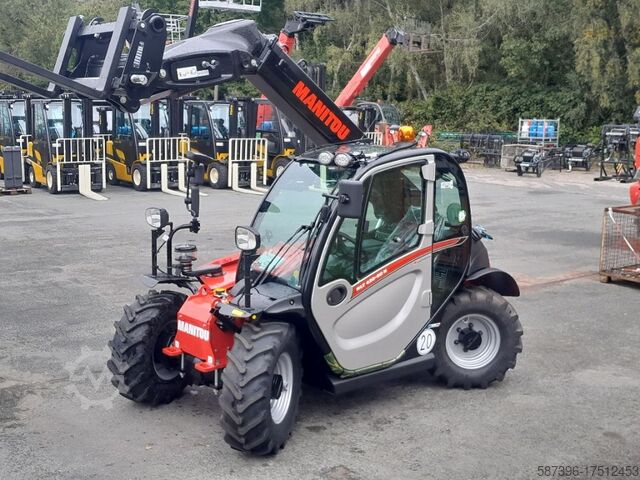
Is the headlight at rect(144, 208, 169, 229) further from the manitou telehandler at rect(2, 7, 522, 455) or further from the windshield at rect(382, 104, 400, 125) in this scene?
the windshield at rect(382, 104, 400, 125)

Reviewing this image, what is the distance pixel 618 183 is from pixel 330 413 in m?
21.8

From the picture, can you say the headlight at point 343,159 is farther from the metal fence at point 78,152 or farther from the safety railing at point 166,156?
the metal fence at point 78,152

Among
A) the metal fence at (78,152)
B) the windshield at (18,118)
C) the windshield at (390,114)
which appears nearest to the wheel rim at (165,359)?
the metal fence at (78,152)

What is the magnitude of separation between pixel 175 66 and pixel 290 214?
5.47 feet

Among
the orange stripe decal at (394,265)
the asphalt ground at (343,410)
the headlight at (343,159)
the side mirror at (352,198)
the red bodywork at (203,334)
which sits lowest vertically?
the asphalt ground at (343,410)

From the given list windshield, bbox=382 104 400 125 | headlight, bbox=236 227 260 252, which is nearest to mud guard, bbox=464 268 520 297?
headlight, bbox=236 227 260 252

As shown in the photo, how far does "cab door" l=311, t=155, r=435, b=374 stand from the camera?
5676 mm

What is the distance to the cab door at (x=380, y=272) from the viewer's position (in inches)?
223

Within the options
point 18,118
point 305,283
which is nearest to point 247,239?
point 305,283

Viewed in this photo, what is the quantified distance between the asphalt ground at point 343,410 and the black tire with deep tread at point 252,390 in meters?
0.16

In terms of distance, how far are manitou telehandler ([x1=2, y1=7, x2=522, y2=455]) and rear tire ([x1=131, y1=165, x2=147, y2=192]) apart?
14212mm

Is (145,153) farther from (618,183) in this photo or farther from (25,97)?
(618,183)

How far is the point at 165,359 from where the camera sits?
20.1 ft

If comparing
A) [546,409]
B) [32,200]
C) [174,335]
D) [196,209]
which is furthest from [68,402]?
[32,200]
